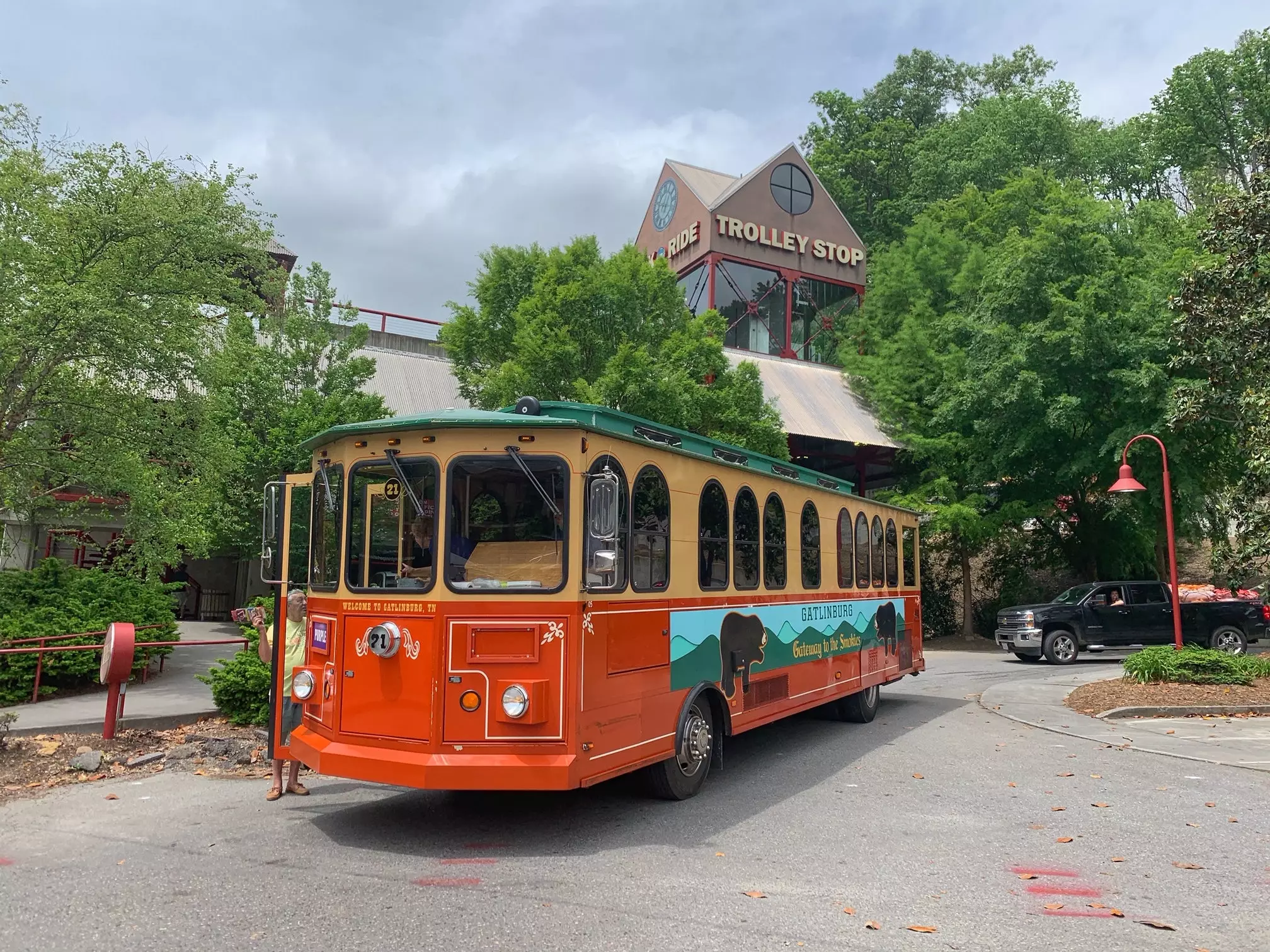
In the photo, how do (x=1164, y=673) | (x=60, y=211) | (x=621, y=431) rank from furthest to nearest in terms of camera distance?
(x=1164, y=673) → (x=60, y=211) → (x=621, y=431)

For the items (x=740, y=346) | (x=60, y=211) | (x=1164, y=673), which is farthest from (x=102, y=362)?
(x=740, y=346)

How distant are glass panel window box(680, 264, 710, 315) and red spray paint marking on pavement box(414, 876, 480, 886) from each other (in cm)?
2751

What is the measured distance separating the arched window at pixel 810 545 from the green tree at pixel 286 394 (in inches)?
431

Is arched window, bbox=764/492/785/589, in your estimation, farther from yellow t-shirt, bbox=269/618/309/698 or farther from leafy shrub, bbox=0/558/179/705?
leafy shrub, bbox=0/558/179/705

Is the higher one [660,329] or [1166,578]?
[660,329]

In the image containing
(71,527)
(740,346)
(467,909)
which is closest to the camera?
(467,909)

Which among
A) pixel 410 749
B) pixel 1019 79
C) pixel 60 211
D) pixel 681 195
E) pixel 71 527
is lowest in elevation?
pixel 410 749

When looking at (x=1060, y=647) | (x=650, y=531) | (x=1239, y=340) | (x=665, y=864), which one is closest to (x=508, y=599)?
(x=650, y=531)

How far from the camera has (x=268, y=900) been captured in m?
5.02

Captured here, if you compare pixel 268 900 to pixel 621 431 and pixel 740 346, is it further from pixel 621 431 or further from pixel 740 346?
pixel 740 346

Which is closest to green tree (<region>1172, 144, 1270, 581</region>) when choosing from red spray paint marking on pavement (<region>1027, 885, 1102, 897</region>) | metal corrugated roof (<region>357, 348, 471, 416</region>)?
red spray paint marking on pavement (<region>1027, 885, 1102, 897</region>)

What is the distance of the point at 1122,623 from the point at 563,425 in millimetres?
18988

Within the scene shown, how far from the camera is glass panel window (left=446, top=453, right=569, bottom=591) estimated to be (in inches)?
248

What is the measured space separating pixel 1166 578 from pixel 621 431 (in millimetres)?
24868
